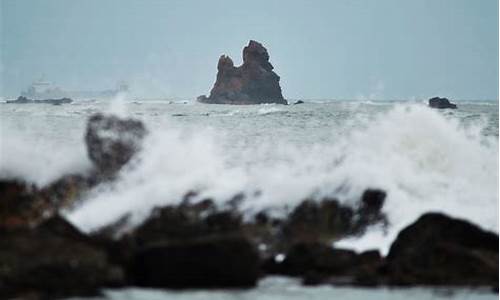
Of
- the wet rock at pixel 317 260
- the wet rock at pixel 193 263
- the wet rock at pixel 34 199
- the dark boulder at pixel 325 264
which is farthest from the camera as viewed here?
the wet rock at pixel 34 199

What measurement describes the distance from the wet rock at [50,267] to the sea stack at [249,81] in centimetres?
7758

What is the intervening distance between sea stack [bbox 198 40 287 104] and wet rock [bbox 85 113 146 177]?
71752 millimetres

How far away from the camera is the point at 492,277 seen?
10344 millimetres

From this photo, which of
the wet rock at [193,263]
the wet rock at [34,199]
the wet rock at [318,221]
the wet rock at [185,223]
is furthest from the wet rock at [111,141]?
the wet rock at [193,263]

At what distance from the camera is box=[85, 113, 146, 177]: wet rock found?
1472 cm

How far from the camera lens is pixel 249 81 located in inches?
3511

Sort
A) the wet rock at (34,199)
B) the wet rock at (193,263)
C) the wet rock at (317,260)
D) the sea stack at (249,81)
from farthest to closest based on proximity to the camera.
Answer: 1. the sea stack at (249,81)
2. the wet rock at (34,199)
3. the wet rock at (317,260)
4. the wet rock at (193,263)

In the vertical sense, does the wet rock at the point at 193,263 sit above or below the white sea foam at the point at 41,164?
below

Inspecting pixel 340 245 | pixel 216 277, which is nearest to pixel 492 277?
pixel 340 245

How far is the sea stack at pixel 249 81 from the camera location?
289 feet

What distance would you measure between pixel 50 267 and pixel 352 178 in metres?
6.17

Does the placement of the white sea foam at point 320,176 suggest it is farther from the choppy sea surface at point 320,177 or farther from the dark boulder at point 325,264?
the dark boulder at point 325,264

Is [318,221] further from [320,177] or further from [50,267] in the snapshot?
[50,267]

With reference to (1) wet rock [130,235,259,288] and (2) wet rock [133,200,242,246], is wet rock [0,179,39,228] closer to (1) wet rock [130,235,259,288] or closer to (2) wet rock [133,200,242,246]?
(2) wet rock [133,200,242,246]
